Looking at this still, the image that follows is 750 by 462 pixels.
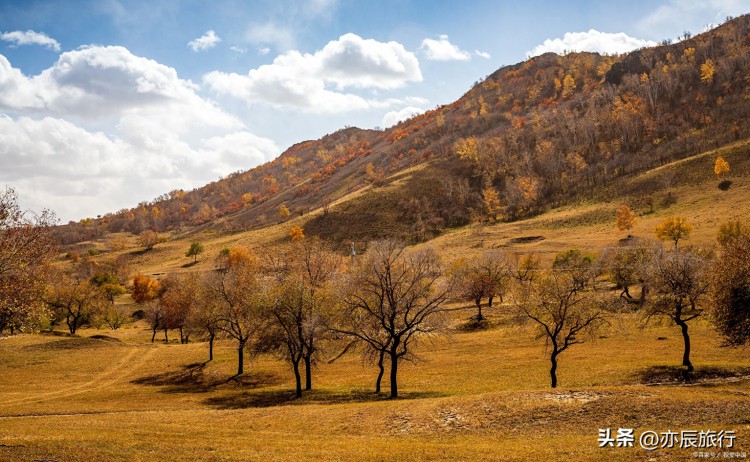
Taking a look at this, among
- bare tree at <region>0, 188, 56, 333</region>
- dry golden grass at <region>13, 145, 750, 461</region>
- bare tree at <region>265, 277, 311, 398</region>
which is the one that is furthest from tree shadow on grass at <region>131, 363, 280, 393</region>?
bare tree at <region>0, 188, 56, 333</region>

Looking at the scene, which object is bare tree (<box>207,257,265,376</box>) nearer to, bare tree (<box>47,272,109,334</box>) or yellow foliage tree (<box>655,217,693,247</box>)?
bare tree (<box>47,272,109,334</box>)

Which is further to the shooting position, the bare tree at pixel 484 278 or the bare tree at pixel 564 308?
the bare tree at pixel 484 278

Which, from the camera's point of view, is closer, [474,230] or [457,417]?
[457,417]

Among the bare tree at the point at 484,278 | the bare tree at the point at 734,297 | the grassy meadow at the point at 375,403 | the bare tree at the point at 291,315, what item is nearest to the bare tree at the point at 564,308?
the grassy meadow at the point at 375,403

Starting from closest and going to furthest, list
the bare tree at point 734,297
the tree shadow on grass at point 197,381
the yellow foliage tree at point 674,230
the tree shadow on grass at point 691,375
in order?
the bare tree at point 734,297, the tree shadow on grass at point 691,375, the tree shadow on grass at point 197,381, the yellow foliage tree at point 674,230

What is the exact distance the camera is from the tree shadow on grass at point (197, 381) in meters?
53.9

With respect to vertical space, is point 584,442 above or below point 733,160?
below

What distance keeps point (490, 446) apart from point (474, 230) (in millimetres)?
165867

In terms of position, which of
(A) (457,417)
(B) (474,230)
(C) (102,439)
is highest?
(B) (474,230)

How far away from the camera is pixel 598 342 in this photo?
62.4m

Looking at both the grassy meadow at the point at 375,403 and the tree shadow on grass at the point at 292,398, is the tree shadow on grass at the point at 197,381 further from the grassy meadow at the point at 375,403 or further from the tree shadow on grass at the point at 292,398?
the tree shadow on grass at the point at 292,398

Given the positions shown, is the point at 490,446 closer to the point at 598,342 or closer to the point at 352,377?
the point at 352,377

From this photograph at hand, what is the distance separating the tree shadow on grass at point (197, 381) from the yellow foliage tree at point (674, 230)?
112759 millimetres

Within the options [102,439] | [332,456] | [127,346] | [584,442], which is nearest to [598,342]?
[584,442]
